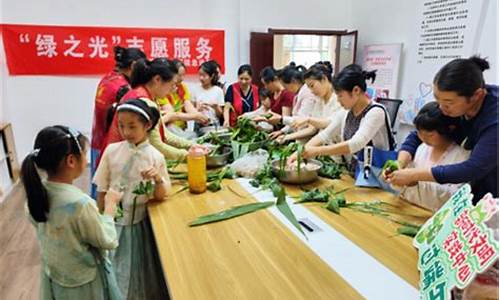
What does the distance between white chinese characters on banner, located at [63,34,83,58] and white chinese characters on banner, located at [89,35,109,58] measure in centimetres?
14

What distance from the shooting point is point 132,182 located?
158 cm

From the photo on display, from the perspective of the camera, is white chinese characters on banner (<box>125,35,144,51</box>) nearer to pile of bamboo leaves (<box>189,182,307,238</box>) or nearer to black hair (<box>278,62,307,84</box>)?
black hair (<box>278,62,307,84</box>)

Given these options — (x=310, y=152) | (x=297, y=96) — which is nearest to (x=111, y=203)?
(x=310, y=152)

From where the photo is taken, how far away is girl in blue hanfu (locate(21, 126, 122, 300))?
117cm

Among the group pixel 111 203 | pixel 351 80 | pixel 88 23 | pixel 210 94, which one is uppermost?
pixel 88 23

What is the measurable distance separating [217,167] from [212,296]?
1.18 metres

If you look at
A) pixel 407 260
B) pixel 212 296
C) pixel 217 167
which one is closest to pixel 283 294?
pixel 212 296

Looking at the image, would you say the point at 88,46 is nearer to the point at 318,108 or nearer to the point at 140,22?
the point at 140,22

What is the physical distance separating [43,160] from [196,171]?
0.69 meters

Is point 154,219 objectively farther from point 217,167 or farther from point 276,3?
point 276,3

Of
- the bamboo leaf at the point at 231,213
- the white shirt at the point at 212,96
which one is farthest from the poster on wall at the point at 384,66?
the bamboo leaf at the point at 231,213

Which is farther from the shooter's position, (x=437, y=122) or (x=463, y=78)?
(x=437, y=122)

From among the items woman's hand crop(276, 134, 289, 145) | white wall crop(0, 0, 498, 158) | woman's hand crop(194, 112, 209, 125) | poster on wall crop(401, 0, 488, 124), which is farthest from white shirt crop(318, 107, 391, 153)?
white wall crop(0, 0, 498, 158)

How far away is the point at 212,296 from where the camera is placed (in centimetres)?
98
